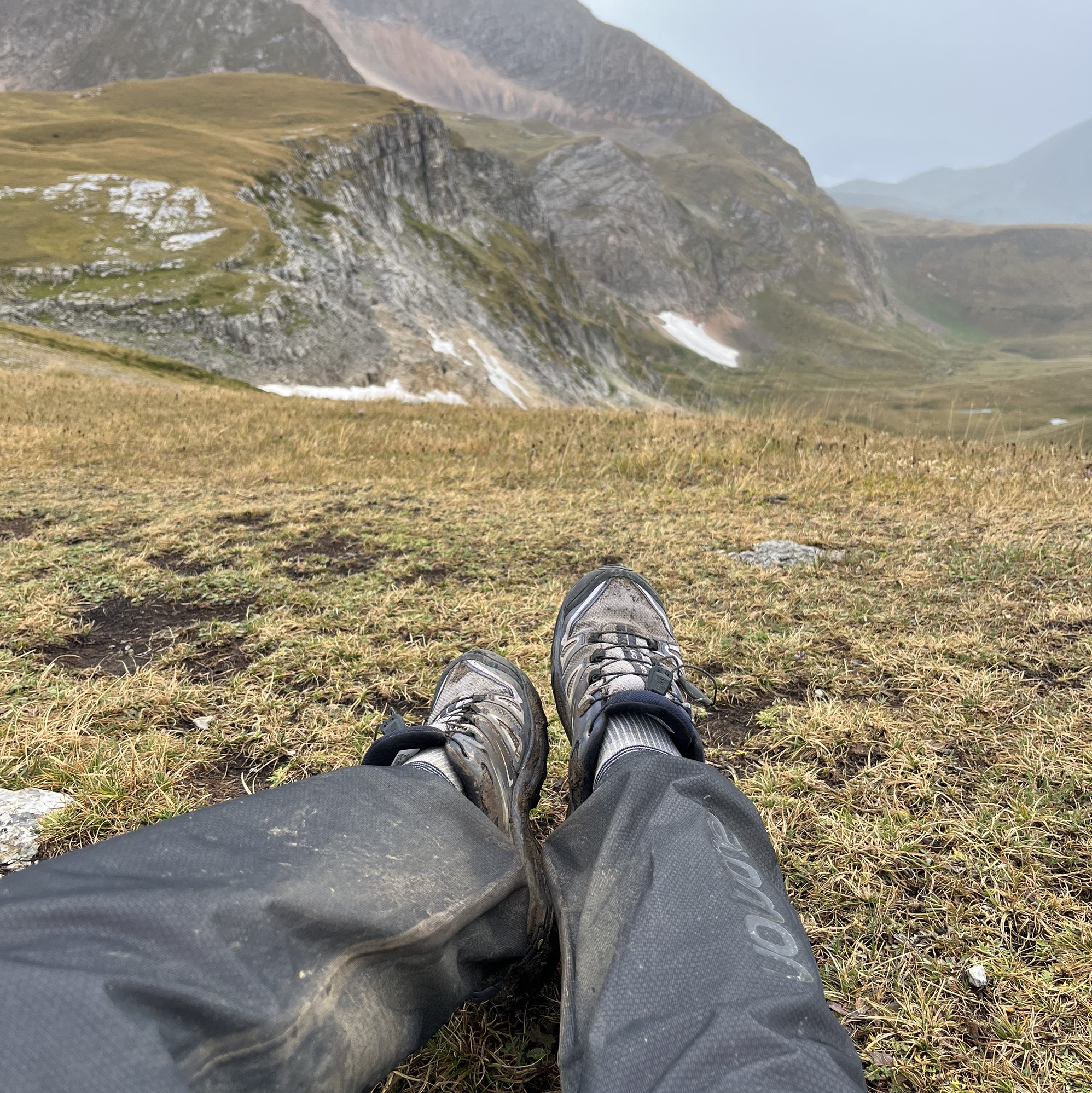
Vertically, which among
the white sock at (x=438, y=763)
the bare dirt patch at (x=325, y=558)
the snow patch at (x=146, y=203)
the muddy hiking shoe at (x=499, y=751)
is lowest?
the bare dirt patch at (x=325, y=558)

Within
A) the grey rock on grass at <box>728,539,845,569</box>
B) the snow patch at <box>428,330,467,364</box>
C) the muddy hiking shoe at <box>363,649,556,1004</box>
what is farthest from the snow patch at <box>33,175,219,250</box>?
the muddy hiking shoe at <box>363,649,556,1004</box>

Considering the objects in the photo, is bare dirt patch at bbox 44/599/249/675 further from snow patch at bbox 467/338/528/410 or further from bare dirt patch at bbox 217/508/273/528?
snow patch at bbox 467/338/528/410

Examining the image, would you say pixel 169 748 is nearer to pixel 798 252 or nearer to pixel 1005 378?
pixel 1005 378

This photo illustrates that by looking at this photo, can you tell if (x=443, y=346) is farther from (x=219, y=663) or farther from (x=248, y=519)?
(x=219, y=663)

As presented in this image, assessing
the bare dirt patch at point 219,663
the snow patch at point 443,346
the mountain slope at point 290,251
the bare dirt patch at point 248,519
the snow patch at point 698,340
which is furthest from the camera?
the snow patch at point 698,340

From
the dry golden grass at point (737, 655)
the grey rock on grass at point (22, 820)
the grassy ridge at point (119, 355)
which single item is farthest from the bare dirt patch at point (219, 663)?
the grassy ridge at point (119, 355)

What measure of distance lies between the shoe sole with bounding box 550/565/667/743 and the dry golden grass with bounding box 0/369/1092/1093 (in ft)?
0.68

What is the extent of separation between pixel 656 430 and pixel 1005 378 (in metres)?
158

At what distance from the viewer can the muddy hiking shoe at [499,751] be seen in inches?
67.3

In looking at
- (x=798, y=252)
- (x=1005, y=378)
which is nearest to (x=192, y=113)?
(x=1005, y=378)

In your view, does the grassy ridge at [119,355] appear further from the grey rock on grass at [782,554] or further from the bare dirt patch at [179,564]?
the grey rock on grass at [782,554]

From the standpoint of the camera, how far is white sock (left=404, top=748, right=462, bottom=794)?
77.3 inches

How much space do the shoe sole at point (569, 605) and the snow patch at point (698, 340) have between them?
15691 cm

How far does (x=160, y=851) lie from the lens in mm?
1335
